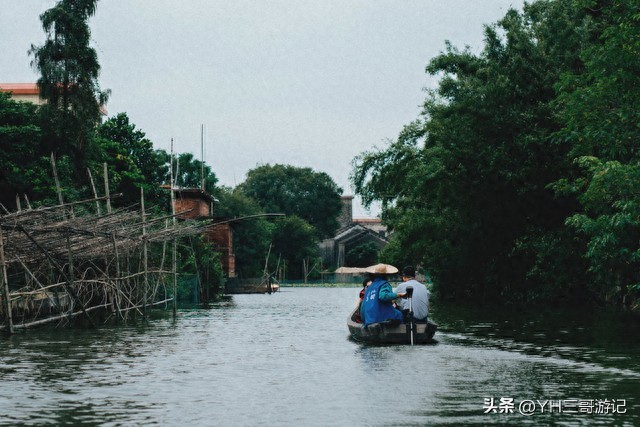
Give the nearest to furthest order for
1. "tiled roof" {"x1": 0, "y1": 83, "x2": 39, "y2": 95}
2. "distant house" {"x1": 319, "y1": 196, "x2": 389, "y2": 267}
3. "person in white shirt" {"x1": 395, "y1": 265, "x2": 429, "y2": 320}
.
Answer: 1. "person in white shirt" {"x1": 395, "y1": 265, "x2": 429, "y2": 320}
2. "tiled roof" {"x1": 0, "y1": 83, "x2": 39, "y2": 95}
3. "distant house" {"x1": 319, "y1": 196, "x2": 389, "y2": 267}

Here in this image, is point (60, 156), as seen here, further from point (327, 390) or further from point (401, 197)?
point (327, 390)

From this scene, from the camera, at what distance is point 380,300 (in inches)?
883

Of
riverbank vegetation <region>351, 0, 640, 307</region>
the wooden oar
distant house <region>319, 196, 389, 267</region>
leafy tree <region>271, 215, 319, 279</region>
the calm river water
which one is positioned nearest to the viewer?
the calm river water

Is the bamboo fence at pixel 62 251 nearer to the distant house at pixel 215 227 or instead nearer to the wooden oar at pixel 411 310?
the wooden oar at pixel 411 310

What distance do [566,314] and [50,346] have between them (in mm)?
24369

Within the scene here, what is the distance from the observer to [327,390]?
47.0 ft

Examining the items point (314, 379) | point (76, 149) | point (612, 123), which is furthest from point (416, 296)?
point (76, 149)

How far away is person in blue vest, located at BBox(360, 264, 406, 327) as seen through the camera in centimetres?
2228

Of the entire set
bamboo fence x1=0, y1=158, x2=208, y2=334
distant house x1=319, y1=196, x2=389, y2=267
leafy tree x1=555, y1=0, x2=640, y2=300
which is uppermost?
distant house x1=319, y1=196, x2=389, y2=267

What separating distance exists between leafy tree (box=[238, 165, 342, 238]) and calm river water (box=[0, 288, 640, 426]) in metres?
111

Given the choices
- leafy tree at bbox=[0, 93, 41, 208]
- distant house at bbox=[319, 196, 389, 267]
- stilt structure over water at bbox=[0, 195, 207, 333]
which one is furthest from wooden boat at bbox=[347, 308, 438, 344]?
distant house at bbox=[319, 196, 389, 267]

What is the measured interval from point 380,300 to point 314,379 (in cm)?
675

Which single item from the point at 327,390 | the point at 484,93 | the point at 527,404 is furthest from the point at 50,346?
the point at 484,93

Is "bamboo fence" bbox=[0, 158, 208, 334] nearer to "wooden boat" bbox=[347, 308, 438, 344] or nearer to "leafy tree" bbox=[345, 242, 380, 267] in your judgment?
"wooden boat" bbox=[347, 308, 438, 344]
